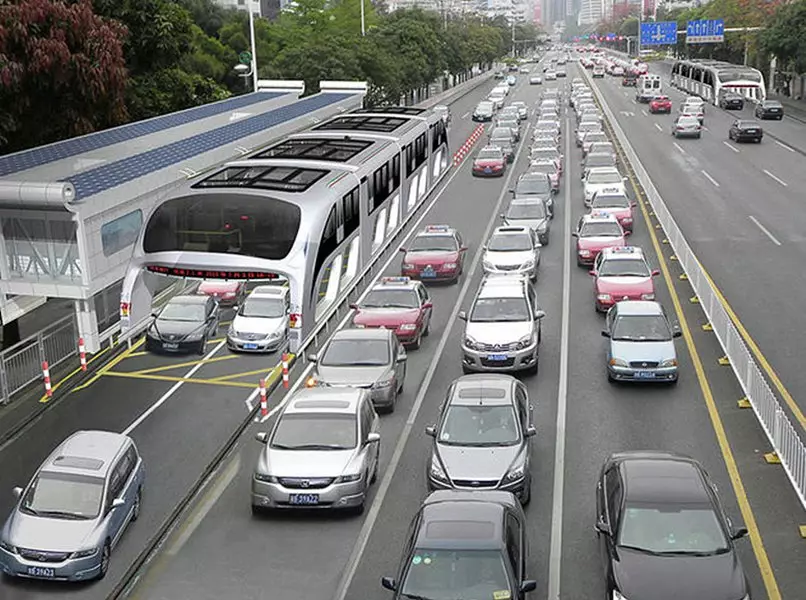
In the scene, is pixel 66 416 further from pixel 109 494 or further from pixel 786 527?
pixel 786 527

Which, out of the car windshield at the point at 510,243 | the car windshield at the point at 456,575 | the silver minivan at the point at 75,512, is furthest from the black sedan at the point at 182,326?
the car windshield at the point at 456,575

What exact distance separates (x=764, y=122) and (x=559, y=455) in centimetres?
6281

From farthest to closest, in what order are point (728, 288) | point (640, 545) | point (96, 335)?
point (728, 288), point (96, 335), point (640, 545)

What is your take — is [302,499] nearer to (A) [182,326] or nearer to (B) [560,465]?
(B) [560,465]

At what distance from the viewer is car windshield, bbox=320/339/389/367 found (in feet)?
71.2

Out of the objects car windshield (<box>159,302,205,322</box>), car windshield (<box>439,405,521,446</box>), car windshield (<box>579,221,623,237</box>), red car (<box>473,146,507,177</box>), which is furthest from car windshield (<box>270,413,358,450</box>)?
red car (<box>473,146,507,177</box>)

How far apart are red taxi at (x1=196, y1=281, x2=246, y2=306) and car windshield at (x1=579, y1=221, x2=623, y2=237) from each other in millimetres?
11252

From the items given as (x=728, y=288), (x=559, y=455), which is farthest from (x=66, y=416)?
(x=728, y=288)

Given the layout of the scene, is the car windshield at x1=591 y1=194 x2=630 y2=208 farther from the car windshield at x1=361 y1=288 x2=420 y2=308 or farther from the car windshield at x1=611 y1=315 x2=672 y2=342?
the car windshield at x1=611 y1=315 x2=672 y2=342

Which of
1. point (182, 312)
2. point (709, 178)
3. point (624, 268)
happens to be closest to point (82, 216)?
point (182, 312)

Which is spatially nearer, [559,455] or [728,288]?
[559,455]

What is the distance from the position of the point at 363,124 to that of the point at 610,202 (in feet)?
42.1

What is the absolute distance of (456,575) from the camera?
1270 cm

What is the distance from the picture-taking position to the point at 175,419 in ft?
72.1
